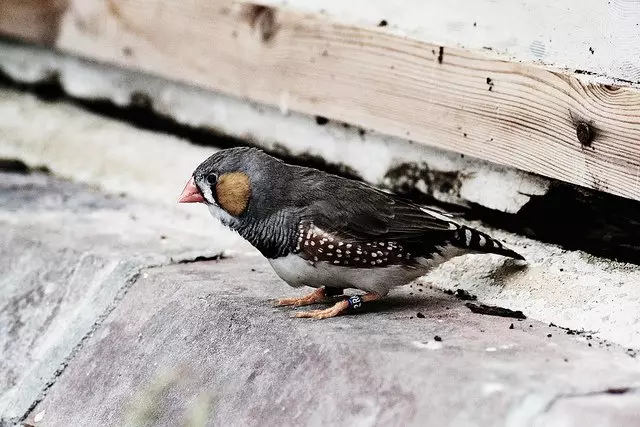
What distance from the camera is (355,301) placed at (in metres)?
2.78

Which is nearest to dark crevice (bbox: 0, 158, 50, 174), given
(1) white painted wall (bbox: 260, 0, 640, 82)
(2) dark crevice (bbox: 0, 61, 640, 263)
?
(2) dark crevice (bbox: 0, 61, 640, 263)

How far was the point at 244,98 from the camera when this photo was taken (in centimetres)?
402

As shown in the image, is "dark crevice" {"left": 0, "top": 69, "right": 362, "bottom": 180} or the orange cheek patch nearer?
the orange cheek patch

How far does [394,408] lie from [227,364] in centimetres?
55

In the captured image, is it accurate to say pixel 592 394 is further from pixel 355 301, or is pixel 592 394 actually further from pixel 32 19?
pixel 32 19

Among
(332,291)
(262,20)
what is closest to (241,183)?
(332,291)

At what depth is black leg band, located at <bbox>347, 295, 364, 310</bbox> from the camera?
109 inches

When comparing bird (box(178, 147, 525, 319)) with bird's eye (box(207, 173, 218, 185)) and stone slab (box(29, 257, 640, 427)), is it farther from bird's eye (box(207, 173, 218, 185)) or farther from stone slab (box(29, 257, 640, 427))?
stone slab (box(29, 257, 640, 427))

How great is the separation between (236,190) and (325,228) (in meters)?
0.27

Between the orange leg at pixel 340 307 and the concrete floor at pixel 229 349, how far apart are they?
0.15 feet

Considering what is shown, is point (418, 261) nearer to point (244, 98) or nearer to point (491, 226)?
point (491, 226)

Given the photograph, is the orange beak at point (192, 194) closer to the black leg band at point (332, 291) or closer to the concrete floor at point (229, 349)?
the concrete floor at point (229, 349)

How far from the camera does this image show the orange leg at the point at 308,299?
9.42 feet

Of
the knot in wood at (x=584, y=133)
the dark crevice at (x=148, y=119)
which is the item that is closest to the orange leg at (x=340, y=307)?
the knot in wood at (x=584, y=133)
